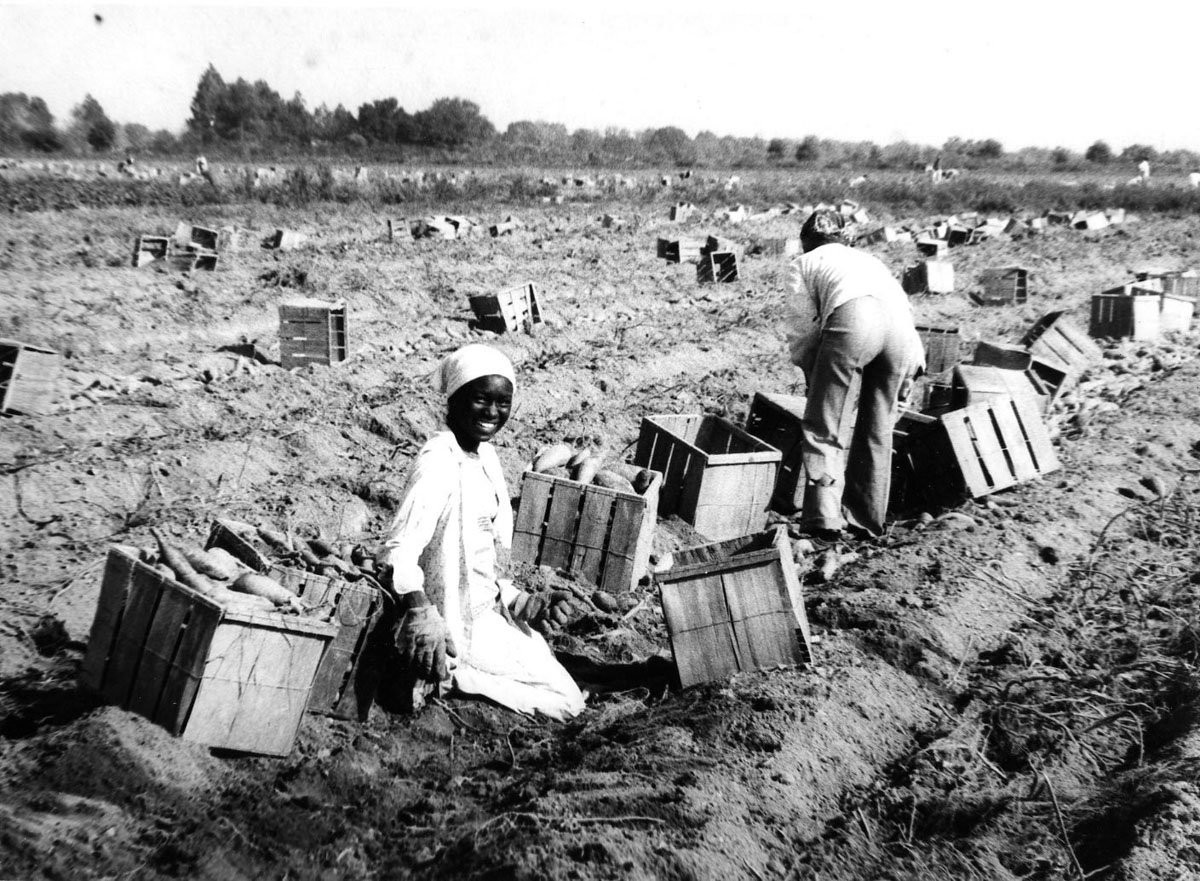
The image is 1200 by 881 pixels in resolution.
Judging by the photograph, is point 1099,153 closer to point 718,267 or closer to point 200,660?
point 718,267

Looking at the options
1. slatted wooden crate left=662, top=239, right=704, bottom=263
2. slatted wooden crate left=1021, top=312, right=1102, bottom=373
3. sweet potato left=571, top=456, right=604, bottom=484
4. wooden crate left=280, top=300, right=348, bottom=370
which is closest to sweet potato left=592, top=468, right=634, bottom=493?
sweet potato left=571, top=456, right=604, bottom=484

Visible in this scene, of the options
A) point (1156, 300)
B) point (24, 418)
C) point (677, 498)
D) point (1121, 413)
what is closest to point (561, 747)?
point (677, 498)

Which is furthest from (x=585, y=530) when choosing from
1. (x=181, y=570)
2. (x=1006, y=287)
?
(x=1006, y=287)

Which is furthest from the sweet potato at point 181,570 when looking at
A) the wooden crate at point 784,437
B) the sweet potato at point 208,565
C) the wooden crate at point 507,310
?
the wooden crate at point 507,310

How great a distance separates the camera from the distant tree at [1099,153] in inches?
2213

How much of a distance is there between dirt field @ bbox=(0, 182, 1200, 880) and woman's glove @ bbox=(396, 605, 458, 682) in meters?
0.41

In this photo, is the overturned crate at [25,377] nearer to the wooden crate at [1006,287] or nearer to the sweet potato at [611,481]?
the sweet potato at [611,481]

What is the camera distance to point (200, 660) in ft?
10.1

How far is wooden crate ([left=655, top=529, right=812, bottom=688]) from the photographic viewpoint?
12.8ft

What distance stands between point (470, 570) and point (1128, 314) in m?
8.99

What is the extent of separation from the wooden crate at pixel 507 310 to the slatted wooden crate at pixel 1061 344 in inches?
206

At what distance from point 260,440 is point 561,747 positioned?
158 inches

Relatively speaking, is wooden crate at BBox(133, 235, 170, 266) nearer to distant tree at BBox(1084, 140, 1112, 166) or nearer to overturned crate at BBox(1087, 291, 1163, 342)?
overturned crate at BBox(1087, 291, 1163, 342)

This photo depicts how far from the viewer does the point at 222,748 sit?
10.6 feet
